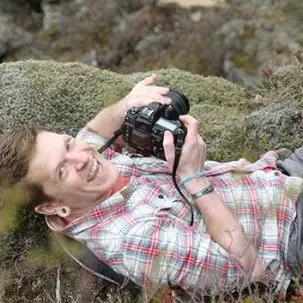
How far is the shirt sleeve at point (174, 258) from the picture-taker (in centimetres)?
316

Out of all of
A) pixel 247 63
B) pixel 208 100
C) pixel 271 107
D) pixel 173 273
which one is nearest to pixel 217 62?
pixel 247 63

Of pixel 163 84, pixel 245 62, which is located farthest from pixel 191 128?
pixel 245 62

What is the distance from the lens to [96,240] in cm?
327

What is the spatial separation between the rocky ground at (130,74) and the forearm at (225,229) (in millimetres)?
190

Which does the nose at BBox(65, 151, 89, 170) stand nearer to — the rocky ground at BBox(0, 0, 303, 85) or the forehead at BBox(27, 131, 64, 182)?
the forehead at BBox(27, 131, 64, 182)

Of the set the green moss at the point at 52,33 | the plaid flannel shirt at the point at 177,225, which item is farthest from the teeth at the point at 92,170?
the green moss at the point at 52,33

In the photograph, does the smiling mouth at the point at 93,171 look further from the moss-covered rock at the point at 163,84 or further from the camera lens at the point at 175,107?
the moss-covered rock at the point at 163,84

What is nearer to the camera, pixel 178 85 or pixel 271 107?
pixel 271 107

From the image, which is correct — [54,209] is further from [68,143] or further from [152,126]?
[152,126]

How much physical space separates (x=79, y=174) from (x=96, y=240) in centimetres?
28

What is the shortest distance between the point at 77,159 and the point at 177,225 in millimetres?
484

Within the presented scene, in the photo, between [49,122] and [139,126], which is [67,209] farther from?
[49,122]

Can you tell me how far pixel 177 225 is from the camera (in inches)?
128

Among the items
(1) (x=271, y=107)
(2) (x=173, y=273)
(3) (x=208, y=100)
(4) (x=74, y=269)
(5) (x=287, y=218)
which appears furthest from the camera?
(3) (x=208, y=100)
